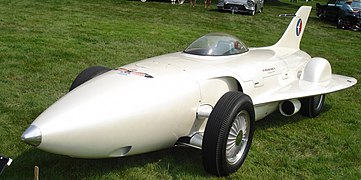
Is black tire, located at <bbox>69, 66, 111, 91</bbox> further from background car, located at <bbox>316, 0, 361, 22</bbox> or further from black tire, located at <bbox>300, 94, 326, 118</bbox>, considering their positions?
background car, located at <bbox>316, 0, 361, 22</bbox>

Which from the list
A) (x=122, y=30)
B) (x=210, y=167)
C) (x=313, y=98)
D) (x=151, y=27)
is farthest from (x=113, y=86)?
(x=151, y=27)

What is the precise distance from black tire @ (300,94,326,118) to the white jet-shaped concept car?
1.37ft

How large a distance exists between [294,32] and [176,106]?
403 centimetres

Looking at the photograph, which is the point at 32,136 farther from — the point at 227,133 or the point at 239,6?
the point at 239,6

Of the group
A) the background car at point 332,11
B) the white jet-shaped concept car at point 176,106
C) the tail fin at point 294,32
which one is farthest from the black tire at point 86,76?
the background car at point 332,11

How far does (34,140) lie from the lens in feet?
10.7

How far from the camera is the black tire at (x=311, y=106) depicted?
243 inches

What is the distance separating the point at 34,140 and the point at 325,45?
12842 mm

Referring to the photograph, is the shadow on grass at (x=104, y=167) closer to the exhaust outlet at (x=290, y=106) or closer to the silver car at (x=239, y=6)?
the exhaust outlet at (x=290, y=106)

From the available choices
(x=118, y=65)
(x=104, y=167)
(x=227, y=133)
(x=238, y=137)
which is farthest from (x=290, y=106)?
(x=118, y=65)

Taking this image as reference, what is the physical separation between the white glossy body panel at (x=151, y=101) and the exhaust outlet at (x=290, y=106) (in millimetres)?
170

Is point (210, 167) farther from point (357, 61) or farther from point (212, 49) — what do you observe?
point (357, 61)

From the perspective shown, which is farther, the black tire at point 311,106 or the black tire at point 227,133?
the black tire at point 311,106

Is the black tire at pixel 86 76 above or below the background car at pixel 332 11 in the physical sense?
above
